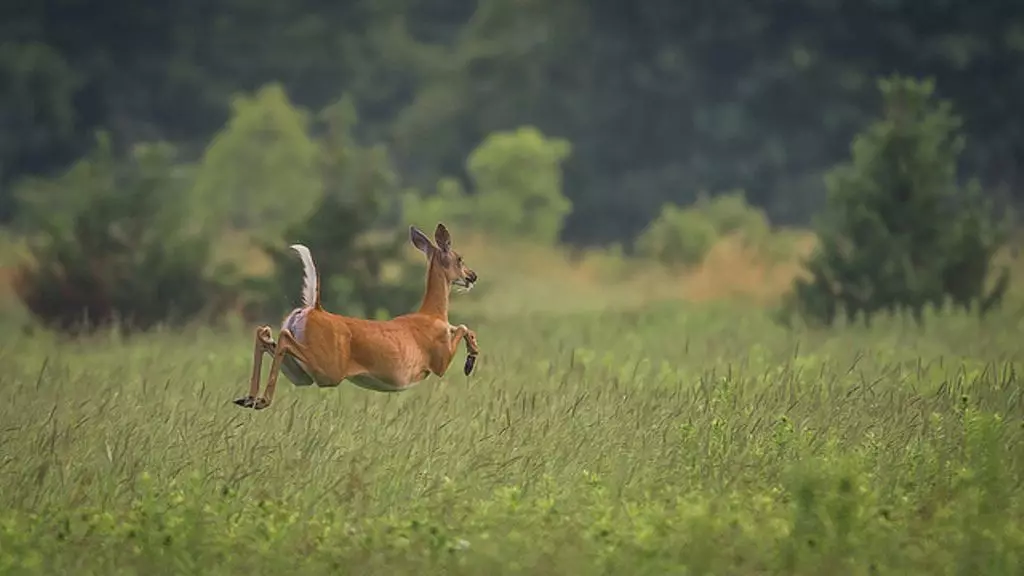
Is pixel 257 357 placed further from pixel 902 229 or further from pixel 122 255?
pixel 902 229

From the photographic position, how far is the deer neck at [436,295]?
11148mm

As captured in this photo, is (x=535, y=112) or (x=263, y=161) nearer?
(x=263, y=161)

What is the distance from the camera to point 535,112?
47.8m

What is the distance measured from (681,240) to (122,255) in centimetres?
1338

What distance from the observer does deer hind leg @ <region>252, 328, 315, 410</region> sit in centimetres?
981

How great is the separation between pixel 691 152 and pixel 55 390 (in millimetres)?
37360

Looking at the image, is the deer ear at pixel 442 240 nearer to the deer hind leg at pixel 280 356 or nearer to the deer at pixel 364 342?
the deer at pixel 364 342

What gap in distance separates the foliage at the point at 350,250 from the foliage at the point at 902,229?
4.17 metres

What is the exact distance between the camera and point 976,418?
8820 mm

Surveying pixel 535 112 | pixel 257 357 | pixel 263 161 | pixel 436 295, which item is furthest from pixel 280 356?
pixel 535 112

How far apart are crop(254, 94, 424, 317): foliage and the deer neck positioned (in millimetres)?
7843

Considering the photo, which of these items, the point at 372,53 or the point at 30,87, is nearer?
the point at 30,87

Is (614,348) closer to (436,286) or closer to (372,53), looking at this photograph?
(436,286)

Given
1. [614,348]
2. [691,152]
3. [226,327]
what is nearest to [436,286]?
[614,348]
